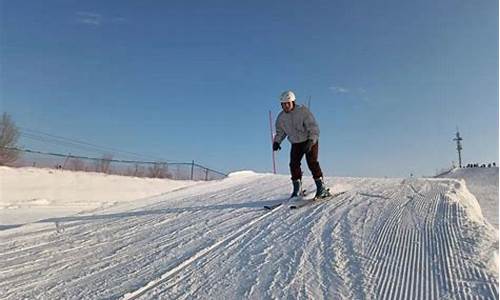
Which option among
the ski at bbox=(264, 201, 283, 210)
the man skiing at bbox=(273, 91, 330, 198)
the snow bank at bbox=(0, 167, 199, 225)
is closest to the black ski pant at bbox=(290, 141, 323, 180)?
the man skiing at bbox=(273, 91, 330, 198)

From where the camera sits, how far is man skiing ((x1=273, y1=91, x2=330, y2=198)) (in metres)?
7.79

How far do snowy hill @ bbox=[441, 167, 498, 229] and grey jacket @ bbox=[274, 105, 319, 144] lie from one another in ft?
15.9

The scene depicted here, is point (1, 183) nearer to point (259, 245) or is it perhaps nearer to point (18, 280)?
point (18, 280)

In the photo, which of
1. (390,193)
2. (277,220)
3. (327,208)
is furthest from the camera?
(390,193)

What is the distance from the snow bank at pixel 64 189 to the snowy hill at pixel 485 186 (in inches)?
395

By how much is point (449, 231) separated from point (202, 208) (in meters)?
4.33

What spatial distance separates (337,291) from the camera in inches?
135

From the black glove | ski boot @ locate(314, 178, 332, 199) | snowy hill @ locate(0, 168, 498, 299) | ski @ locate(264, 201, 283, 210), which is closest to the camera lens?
snowy hill @ locate(0, 168, 498, 299)

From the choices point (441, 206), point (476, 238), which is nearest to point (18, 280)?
point (476, 238)

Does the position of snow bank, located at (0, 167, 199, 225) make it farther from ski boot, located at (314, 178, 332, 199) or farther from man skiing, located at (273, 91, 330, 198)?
ski boot, located at (314, 178, 332, 199)

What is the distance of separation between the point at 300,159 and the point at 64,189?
33.2 ft

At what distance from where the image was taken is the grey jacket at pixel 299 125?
784 centimetres

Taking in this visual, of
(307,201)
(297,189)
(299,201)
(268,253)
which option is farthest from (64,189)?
(268,253)

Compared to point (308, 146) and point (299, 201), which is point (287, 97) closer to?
point (308, 146)
